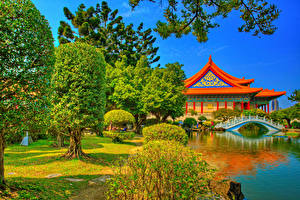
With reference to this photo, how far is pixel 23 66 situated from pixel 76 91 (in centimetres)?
325

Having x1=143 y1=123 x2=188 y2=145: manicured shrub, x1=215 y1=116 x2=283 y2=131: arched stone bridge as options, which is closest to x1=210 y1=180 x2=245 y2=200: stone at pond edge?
x1=143 y1=123 x2=188 y2=145: manicured shrub

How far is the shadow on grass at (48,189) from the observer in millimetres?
3768

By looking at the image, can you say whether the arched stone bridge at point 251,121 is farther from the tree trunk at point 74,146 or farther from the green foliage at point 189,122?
the tree trunk at point 74,146

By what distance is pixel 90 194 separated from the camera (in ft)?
14.8

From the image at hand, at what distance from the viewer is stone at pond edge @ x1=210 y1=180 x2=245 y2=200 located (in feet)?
15.2

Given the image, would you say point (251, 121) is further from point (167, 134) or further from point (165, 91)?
point (167, 134)

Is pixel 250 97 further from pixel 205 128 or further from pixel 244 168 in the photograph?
pixel 244 168

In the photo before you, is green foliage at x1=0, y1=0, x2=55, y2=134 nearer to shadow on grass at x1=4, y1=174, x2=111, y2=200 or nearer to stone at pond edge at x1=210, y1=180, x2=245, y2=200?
shadow on grass at x1=4, y1=174, x2=111, y2=200

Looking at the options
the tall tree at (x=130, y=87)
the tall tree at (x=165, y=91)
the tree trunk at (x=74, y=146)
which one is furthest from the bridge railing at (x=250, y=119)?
the tree trunk at (x=74, y=146)

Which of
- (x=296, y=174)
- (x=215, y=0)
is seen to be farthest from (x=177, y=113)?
(x=215, y=0)

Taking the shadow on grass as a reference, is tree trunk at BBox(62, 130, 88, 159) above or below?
above

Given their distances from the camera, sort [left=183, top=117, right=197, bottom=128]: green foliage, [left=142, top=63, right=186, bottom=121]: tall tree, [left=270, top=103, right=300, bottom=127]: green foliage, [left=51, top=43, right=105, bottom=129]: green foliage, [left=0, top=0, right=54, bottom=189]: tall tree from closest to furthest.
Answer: [left=0, top=0, right=54, bottom=189]: tall tree, [left=51, top=43, right=105, bottom=129]: green foliage, [left=142, top=63, right=186, bottom=121]: tall tree, [left=270, top=103, right=300, bottom=127]: green foliage, [left=183, top=117, right=197, bottom=128]: green foliage

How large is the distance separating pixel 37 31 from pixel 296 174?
10.7 meters

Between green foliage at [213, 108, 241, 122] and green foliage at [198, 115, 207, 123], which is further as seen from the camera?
green foliage at [198, 115, 207, 123]
